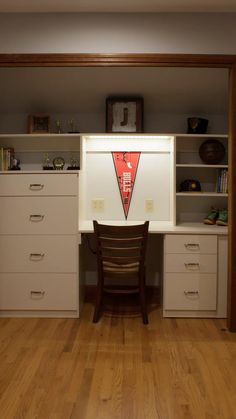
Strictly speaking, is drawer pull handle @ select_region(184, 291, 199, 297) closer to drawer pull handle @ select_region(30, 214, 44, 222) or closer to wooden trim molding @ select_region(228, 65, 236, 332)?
wooden trim molding @ select_region(228, 65, 236, 332)

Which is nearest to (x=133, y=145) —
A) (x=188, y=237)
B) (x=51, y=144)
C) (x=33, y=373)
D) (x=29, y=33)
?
(x=51, y=144)

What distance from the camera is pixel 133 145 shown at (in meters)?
3.82

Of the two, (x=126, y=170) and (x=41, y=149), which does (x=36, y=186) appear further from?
(x=126, y=170)

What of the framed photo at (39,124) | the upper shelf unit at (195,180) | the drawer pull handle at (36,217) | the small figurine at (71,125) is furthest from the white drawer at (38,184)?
the upper shelf unit at (195,180)

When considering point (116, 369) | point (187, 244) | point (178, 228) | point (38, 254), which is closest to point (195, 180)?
point (178, 228)

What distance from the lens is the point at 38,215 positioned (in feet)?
10.6

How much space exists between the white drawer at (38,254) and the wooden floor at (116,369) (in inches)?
17.0

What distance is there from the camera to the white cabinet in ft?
10.5

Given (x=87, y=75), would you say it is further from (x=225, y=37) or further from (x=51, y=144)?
(x=225, y=37)

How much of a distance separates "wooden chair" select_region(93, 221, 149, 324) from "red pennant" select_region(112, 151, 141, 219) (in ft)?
2.82

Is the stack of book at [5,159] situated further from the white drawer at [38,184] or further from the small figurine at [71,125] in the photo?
the small figurine at [71,125]

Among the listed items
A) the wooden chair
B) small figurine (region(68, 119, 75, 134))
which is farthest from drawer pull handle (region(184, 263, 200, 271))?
small figurine (region(68, 119, 75, 134))

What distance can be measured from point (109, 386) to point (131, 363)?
308mm

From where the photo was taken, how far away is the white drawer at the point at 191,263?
3.21 metres
